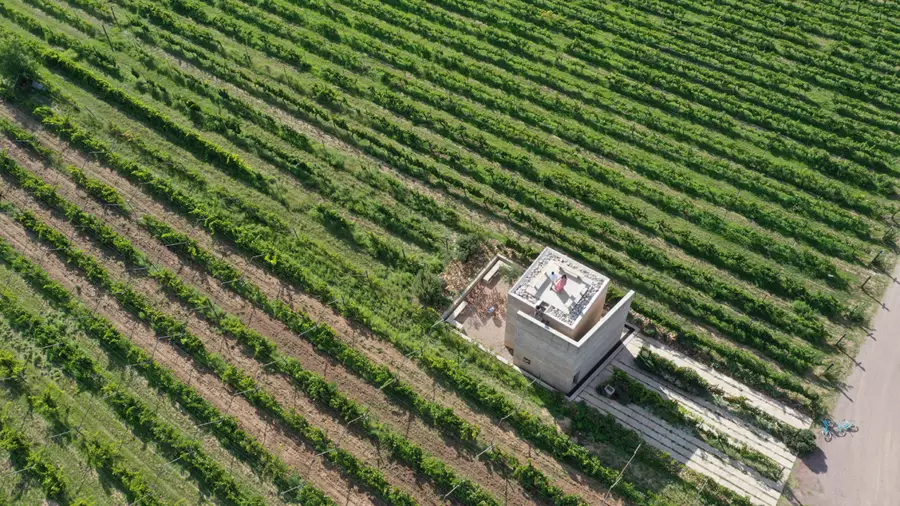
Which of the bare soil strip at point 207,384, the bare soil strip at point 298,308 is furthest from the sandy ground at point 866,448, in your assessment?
the bare soil strip at point 207,384

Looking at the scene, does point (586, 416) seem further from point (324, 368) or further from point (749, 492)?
point (324, 368)

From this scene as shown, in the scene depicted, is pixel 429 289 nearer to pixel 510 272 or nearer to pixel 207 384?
pixel 510 272

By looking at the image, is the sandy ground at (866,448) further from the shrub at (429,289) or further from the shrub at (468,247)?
the shrub at (468,247)

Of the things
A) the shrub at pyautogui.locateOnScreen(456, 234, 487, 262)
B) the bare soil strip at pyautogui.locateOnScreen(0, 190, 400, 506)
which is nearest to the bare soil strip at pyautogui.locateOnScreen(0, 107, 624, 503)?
the bare soil strip at pyautogui.locateOnScreen(0, 190, 400, 506)

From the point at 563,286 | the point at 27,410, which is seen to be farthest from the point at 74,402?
the point at 563,286

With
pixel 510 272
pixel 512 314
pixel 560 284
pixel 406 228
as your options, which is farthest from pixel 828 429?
pixel 406 228
